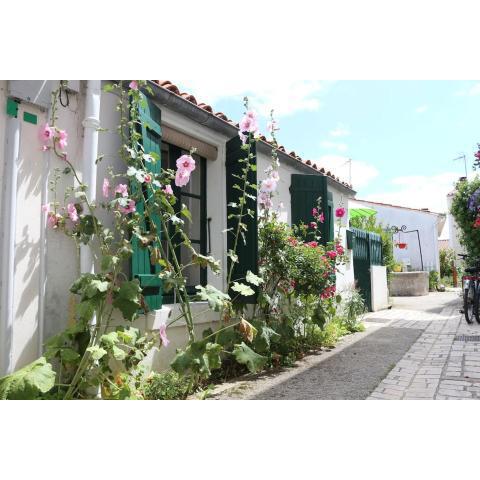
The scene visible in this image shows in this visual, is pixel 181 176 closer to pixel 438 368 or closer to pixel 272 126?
pixel 272 126

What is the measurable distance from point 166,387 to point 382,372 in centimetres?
225

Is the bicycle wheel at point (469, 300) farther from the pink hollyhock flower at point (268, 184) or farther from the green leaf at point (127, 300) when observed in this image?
the green leaf at point (127, 300)

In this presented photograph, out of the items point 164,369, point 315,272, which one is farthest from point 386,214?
point 164,369

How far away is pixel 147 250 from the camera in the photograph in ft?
11.7

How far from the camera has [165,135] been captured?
4.41 metres

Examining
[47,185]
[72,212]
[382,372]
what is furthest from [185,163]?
[382,372]

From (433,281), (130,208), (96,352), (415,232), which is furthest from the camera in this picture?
(415,232)

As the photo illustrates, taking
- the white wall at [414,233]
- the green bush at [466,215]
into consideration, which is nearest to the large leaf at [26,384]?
the green bush at [466,215]

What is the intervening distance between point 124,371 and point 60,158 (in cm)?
172

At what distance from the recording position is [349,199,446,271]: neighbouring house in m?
24.6

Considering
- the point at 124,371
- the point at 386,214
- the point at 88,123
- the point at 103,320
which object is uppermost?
the point at 386,214

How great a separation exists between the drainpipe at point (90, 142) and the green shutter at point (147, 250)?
36 centimetres
